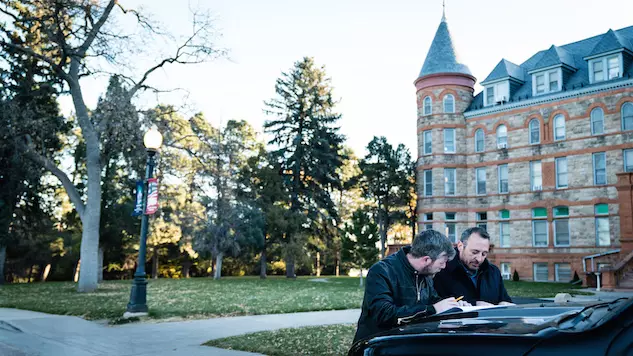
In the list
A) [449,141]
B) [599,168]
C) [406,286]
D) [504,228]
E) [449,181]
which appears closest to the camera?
[406,286]

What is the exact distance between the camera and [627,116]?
31.8 metres

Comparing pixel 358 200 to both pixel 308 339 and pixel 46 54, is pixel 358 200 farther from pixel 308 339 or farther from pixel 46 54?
pixel 308 339

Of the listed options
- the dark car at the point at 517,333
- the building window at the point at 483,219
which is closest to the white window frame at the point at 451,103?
the building window at the point at 483,219

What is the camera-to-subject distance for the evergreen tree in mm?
45594

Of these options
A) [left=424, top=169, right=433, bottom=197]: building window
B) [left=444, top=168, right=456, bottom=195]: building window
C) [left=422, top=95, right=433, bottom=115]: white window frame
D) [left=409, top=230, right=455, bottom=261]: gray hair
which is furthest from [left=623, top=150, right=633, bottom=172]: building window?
[left=409, top=230, right=455, bottom=261]: gray hair

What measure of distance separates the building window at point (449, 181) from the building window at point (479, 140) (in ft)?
7.46

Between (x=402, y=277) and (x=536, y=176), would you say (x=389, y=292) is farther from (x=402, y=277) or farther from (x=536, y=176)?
(x=536, y=176)

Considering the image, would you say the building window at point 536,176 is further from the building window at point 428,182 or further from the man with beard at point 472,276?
the man with beard at point 472,276

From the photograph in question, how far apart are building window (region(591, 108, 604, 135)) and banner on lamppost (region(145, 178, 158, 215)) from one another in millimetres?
28195

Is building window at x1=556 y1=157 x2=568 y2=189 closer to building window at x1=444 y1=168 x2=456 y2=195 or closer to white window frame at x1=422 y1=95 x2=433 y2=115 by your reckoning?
building window at x1=444 y1=168 x2=456 y2=195

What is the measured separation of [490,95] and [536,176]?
21.9 ft

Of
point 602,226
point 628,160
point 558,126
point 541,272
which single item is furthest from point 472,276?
point 558,126

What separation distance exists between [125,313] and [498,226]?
2912cm

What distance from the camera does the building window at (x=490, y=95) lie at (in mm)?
38000
